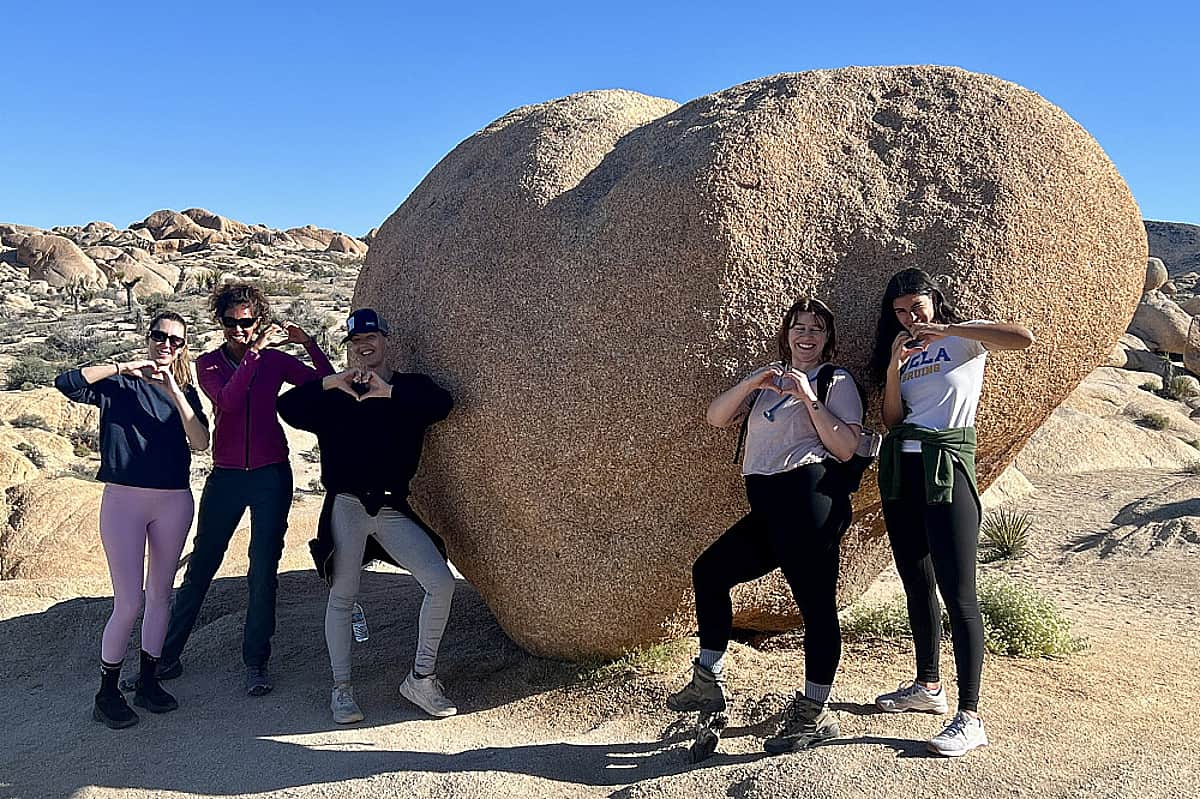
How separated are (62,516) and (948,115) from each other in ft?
22.0

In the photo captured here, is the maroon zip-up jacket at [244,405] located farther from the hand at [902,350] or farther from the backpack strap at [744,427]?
the hand at [902,350]

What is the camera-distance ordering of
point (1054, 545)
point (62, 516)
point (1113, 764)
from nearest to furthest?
point (1113, 764) < point (62, 516) < point (1054, 545)

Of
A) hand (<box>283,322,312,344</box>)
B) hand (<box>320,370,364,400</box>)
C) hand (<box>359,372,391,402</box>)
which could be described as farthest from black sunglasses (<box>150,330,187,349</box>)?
hand (<box>359,372,391,402</box>)

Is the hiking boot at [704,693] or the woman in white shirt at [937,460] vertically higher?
the woman in white shirt at [937,460]

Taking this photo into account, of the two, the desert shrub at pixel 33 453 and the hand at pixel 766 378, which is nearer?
the hand at pixel 766 378

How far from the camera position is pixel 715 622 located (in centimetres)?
349

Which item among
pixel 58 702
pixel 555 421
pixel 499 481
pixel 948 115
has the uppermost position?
pixel 948 115

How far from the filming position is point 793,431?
11.3 feet

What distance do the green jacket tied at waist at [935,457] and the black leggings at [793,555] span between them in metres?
0.17

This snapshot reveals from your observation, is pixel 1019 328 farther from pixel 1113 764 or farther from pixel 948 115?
pixel 1113 764

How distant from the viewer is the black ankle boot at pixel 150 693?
14.3 ft

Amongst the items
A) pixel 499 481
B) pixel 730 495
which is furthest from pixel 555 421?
pixel 730 495

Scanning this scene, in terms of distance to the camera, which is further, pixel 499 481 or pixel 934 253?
pixel 499 481

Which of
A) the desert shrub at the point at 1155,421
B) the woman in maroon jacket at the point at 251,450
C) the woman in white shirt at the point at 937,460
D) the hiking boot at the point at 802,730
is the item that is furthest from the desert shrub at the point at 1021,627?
the desert shrub at the point at 1155,421
